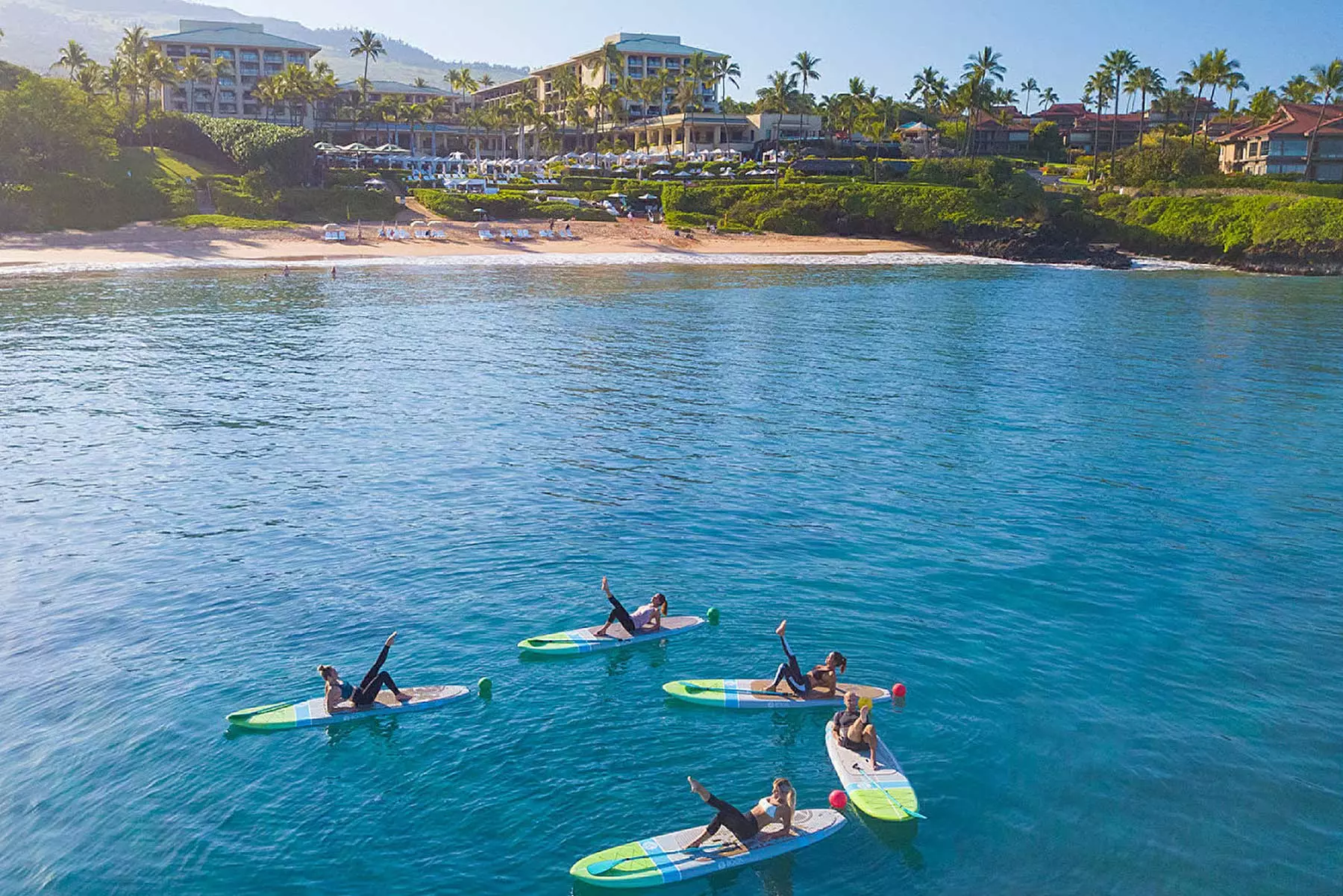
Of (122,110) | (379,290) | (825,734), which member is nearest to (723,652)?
(825,734)

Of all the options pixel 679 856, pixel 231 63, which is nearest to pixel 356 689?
pixel 679 856

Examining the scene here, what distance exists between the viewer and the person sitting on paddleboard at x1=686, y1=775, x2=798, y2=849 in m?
15.4

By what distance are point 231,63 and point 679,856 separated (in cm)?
18397

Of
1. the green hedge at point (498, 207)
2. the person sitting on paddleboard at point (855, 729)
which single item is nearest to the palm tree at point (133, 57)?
the green hedge at point (498, 207)

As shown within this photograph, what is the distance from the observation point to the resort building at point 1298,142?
4525 inches

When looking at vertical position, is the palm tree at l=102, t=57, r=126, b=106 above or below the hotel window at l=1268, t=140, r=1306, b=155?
above

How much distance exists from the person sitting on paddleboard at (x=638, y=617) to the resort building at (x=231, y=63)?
165604mm

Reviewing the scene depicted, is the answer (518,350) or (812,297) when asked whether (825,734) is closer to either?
(518,350)

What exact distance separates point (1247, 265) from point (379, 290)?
89437mm

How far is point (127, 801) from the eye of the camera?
17094mm

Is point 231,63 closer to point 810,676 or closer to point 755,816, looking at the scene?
point 810,676

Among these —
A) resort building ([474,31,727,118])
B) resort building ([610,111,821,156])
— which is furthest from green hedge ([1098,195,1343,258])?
resort building ([474,31,727,118])

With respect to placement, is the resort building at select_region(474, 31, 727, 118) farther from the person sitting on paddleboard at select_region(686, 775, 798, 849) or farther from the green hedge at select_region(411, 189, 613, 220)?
the person sitting on paddleboard at select_region(686, 775, 798, 849)

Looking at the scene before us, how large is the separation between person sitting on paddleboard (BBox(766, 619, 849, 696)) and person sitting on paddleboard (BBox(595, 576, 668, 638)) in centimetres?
356
